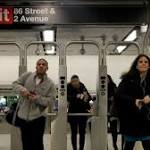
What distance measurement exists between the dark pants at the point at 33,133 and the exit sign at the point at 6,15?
8.36ft

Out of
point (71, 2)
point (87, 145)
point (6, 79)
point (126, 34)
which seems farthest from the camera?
point (126, 34)

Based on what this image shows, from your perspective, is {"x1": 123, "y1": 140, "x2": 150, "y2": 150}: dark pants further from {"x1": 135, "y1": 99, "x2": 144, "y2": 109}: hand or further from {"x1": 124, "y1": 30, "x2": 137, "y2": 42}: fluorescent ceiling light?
{"x1": 124, "y1": 30, "x2": 137, "y2": 42}: fluorescent ceiling light

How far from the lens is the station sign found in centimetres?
801

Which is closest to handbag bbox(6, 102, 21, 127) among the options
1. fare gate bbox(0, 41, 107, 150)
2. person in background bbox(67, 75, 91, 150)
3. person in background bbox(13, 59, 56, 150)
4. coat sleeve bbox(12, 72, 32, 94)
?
person in background bbox(13, 59, 56, 150)

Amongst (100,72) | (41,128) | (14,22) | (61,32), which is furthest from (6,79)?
(41,128)

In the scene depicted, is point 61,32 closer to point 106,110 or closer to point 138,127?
point 106,110

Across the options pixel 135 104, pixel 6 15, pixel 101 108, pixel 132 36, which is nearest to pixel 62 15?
pixel 6 15

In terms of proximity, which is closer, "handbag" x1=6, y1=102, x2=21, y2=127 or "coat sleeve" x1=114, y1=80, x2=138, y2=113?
"coat sleeve" x1=114, y1=80, x2=138, y2=113

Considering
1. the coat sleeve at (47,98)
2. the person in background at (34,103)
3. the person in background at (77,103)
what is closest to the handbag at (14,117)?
the person in background at (34,103)

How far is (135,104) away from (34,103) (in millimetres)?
1871

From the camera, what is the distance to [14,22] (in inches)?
314

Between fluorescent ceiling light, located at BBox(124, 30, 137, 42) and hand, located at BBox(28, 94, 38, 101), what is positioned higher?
fluorescent ceiling light, located at BBox(124, 30, 137, 42)

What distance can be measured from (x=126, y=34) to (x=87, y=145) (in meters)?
4.47

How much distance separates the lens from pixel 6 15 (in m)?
8.00
